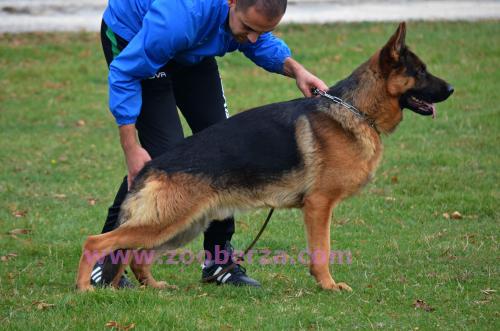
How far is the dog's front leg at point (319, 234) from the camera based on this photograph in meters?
5.68

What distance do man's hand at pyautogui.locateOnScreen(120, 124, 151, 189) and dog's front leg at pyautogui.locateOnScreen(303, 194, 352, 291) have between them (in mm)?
1119

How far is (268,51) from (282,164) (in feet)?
2.91

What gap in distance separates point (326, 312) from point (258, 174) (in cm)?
102

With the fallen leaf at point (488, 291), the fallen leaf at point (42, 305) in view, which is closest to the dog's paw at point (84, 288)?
the fallen leaf at point (42, 305)

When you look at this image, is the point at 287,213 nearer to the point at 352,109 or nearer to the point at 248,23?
the point at 352,109

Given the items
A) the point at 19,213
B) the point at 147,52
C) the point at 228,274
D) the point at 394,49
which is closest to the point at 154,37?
the point at 147,52

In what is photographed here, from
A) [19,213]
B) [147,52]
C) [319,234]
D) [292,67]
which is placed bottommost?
[19,213]

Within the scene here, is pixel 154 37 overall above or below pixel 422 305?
above

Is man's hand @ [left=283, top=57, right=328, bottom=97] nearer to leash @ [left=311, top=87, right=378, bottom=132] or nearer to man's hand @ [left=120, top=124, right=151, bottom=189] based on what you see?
leash @ [left=311, top=87, right=378, bottom=132]

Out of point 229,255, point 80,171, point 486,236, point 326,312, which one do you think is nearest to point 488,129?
point 486,236

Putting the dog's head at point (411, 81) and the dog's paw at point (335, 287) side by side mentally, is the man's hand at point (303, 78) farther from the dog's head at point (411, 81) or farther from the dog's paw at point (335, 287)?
the dog's paw at point (335, 287)

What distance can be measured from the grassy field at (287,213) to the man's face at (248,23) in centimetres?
169

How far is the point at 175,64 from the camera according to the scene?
5770mm

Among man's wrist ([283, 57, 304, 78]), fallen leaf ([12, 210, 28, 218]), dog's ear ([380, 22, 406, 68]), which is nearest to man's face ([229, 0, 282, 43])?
man's wrist ([283, 57, 304, 78])
